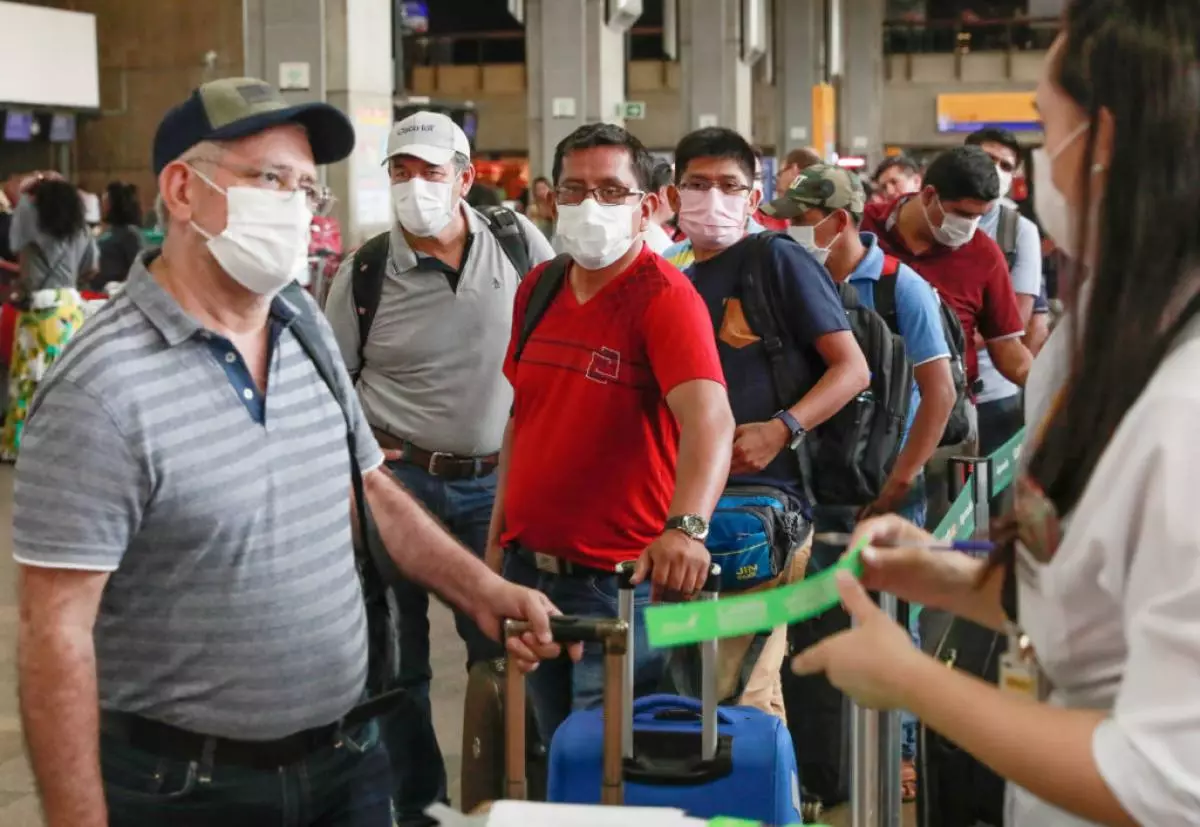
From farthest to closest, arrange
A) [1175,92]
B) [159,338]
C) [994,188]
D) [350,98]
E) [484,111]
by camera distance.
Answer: [484,111] → [350,98] → [994,188] → [159,338] → [1175,92]

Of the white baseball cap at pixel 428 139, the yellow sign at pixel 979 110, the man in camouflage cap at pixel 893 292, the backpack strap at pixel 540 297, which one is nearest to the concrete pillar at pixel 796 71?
the yellow sign at pixel 979 110

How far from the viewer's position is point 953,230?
5562mm

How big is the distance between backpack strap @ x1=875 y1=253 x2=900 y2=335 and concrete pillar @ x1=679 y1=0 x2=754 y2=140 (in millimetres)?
19329

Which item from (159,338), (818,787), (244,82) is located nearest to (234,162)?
(244,82)

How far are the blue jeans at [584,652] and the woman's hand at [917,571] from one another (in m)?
1.56

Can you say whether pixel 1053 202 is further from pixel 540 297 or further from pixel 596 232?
pixel 540 297

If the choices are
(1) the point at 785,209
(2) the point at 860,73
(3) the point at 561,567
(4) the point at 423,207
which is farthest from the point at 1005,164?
(2) the point at 860,73

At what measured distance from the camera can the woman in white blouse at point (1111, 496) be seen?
4.51ft

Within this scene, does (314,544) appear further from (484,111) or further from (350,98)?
(484,111)

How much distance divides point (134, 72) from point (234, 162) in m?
25.8

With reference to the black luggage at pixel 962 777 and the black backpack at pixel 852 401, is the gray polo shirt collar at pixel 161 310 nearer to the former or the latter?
the black luggage at pixel 962 777

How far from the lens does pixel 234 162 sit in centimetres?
238

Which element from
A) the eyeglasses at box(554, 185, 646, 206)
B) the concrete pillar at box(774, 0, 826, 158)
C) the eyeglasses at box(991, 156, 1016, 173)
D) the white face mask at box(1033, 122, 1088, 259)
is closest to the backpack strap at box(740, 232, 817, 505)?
the eyeglasses at box(554, 185, 646, 206)

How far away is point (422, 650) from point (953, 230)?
2568 millimetres
